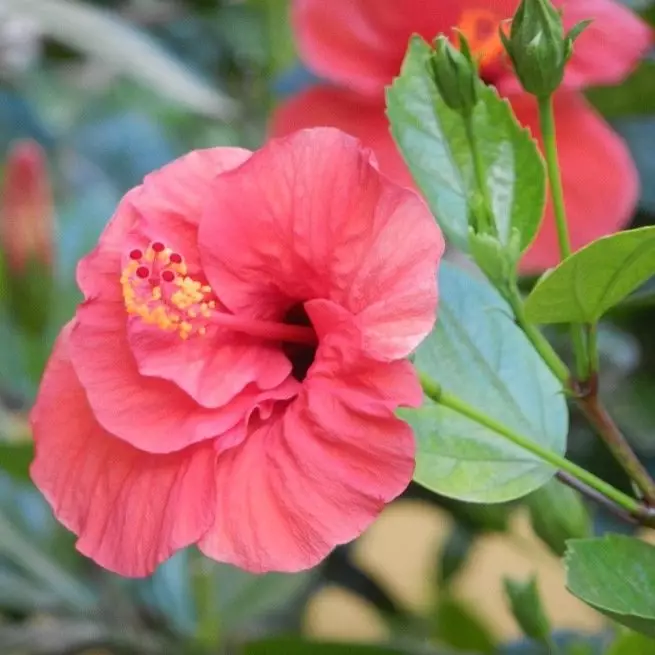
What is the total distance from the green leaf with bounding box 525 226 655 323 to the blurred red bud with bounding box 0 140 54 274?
0.63m

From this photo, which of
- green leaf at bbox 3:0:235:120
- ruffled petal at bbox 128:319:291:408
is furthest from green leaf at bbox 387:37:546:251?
green leaf at bbox 3:0:235:120

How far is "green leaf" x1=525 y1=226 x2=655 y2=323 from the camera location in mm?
417

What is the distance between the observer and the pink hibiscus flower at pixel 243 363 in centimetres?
41

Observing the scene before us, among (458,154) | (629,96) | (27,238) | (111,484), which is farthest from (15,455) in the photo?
(629,96)

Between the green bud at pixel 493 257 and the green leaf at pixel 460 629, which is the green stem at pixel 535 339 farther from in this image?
the green leaf at pixel 460 629

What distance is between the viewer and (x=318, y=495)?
0.42 meters

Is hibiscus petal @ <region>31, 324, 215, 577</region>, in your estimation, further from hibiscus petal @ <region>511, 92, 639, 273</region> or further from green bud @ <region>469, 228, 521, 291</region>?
hibiscus petal @ <region>511, 92, 639, 273</region>

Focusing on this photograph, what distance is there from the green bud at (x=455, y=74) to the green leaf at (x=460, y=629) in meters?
0.74

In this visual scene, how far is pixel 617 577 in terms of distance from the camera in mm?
446

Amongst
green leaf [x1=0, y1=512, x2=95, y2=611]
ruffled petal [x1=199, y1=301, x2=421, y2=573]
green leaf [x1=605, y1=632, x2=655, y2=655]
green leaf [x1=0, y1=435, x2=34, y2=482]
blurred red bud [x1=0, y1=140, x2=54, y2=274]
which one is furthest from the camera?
green leaf [x1=0, y1=512, x2=95, y2=611]

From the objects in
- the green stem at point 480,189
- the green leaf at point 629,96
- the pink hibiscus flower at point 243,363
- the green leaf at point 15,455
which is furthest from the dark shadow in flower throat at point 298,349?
the green leaf at point 629,96

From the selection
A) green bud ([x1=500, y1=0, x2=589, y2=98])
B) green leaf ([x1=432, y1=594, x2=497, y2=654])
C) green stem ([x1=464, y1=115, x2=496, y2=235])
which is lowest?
green leaf ([x1=432, y1=594, x2=497, y2=654])

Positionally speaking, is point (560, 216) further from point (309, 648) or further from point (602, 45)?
point (309, 648)

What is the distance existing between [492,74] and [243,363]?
1.17 feet
